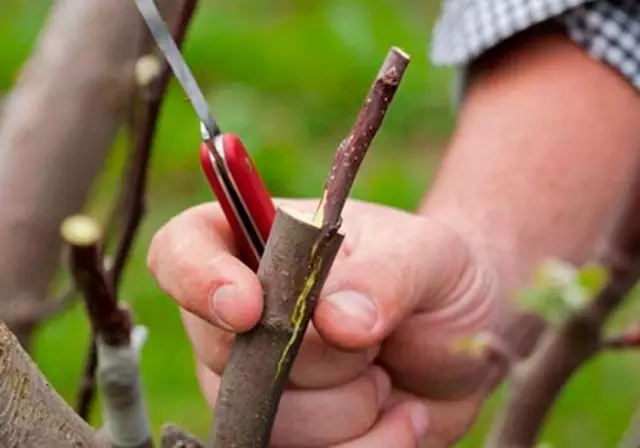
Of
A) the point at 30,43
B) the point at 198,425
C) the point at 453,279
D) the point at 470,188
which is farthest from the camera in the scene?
the point at 30,43

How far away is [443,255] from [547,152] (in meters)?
0.28

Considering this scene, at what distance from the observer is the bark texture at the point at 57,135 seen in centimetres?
92

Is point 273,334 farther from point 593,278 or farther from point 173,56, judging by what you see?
point 593,278

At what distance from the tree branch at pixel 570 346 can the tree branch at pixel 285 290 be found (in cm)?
24

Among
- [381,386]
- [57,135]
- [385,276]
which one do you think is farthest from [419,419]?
[57,135]

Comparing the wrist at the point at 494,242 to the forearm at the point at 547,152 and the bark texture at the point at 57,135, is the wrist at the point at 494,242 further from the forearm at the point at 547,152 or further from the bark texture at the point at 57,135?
Answer: the bark texture at the point at 57,135

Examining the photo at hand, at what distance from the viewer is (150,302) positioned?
79.7 inches

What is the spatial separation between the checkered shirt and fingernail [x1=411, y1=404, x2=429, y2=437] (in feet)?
1.22

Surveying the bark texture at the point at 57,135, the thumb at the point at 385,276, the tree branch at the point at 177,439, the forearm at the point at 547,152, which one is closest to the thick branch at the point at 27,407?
the tree branch at the point at 177,439

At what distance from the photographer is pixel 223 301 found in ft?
1.77

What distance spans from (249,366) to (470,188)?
58cm

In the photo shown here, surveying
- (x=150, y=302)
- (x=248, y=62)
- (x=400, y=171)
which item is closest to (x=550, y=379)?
(x=150, y=302)

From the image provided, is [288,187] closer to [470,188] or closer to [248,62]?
[248,62]

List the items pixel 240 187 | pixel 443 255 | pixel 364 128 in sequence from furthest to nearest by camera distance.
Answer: pixel 443 255
pixel 240 187
pixel 364 128
